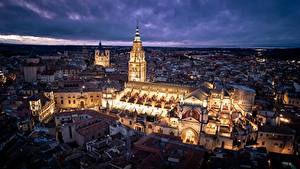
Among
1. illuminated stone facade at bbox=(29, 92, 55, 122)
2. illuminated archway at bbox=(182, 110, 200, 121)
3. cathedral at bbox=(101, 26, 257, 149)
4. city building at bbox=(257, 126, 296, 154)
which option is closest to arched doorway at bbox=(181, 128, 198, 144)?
cathedral at bbox=(101, 26, 257, 149)

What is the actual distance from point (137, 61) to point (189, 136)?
30216 mm

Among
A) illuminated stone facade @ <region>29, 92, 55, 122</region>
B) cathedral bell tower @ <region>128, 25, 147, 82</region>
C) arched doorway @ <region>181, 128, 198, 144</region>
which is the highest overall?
cathedral bell tower @ <region>128, 25, 147, 82</region>

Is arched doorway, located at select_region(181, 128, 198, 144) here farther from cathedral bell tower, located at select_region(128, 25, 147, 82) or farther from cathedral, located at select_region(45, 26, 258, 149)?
cathedral bell tower, located at select_region(128, 25, 147, 82)

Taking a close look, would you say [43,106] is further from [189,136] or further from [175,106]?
[189,136]

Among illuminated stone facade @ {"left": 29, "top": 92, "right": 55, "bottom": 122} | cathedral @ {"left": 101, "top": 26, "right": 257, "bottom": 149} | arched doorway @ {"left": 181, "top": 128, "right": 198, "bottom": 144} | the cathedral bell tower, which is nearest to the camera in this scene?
cathedral @ {"left": 101, "top": 26, "right": 257, "bottom": 149}

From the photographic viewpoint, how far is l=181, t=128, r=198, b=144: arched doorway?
45.1 metres

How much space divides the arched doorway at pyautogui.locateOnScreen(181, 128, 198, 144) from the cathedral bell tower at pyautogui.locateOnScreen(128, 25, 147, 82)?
28.2 meters

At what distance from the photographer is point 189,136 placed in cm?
4612

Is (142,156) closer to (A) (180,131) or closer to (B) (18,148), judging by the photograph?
(A) (180,131)

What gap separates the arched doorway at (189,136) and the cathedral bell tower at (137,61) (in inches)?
1110

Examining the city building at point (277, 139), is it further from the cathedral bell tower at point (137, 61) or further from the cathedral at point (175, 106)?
the cathedral bell tower at point (137, 61)

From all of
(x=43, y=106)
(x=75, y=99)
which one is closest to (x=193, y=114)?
(x=43, y=106)

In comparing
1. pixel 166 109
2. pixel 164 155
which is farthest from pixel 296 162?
pixel 166 109

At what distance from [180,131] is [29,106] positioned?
42.0 metres
